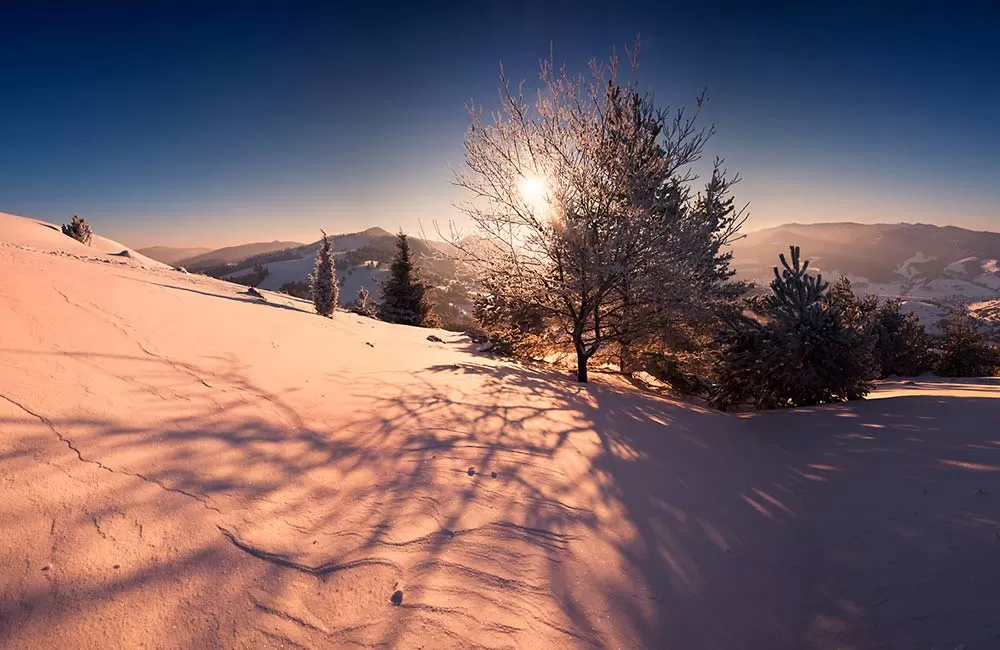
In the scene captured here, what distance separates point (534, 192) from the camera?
6.36 meters

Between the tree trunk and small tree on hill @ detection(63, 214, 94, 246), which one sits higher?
small tree on hill @ detection(63, 214, 94, 246)

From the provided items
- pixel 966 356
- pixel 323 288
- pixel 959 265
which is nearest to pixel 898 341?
pixel 966 356

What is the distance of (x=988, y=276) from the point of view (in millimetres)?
78312

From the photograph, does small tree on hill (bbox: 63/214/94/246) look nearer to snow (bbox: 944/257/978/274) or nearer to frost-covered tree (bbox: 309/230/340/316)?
frost-covered tree (bbox: 309/230/340/316)

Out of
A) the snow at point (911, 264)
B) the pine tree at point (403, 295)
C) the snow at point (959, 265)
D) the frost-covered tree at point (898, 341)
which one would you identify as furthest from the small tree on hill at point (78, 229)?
the snow at point (959, 265)

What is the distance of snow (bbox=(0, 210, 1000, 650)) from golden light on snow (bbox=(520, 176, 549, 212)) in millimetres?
4066

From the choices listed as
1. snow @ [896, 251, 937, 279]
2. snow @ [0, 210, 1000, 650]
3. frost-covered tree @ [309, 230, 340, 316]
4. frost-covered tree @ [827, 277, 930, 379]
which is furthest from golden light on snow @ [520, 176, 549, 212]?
snow @ [896, 251, 937, 279]

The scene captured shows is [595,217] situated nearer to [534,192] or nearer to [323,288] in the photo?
[534,192]

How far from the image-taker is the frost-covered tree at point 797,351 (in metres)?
5.29

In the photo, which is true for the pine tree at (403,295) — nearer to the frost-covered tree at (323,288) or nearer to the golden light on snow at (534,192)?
the frost-covered tree at (323,288)

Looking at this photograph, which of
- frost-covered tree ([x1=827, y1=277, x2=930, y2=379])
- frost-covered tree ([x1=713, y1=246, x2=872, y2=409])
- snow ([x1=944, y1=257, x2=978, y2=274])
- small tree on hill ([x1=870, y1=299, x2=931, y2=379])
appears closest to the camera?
frost-covered tree ([x1=713, y1=246, x2=872, y2=409])

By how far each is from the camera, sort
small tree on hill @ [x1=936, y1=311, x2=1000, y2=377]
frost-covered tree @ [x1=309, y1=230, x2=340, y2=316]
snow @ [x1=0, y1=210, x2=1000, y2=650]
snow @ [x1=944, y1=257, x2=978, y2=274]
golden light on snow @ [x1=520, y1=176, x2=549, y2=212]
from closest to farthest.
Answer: snow @ [x1=0, y1=210, x2=1000, y2=650]
golden light on snow @ [x1=520, y1=176, x2=549, y2=212]
small tree on hill @ [x1=936, y1=311, x2=1000, y2=377]
frost-covered tree @ [x1=309, y1=230, x2=340, y2=316]
snow @ [x1=944, y1=257, x2=978, y2=274]

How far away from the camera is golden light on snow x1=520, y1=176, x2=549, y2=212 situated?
20.5 feet

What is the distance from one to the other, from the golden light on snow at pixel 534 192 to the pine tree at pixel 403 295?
60.0 feet
